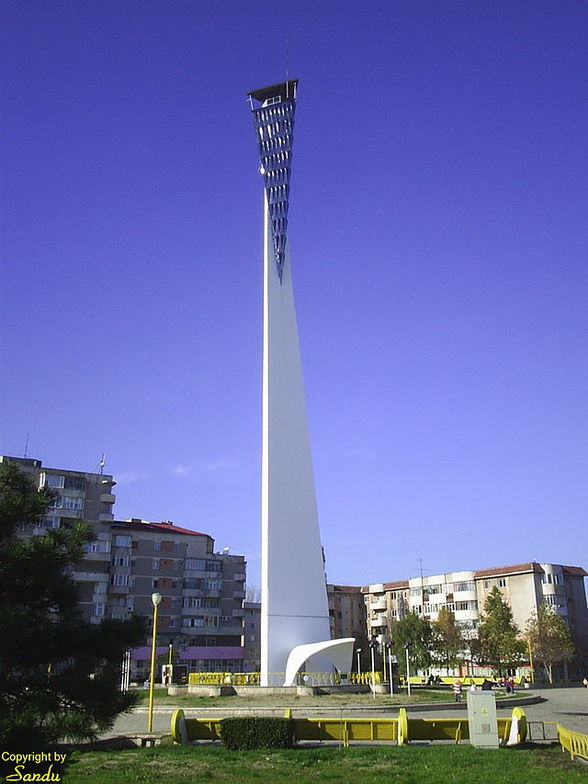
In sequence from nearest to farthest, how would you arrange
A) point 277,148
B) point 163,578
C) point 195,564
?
point 277,148
point 163,578
point 195,564

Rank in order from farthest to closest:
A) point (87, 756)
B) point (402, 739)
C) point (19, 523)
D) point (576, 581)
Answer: point (576, 581) < point (402, 739) < point (87, 756) < point (19, 523)

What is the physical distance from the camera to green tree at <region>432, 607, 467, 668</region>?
2189 inches

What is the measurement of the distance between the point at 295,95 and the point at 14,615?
117ft

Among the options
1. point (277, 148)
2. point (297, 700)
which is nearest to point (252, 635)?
point (297, 700)

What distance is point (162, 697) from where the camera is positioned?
96.9 feet

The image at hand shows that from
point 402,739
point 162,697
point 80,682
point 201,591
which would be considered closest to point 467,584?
point 201,591

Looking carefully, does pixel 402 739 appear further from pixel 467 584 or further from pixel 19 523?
pixel 467 584

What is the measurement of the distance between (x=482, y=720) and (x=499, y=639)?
40.0 m

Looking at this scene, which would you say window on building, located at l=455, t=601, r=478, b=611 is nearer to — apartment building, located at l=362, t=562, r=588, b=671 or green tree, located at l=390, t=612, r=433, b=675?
apartment building, located at l=362, t=562, r=588, b=671

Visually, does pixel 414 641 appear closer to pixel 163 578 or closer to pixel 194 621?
pixel 194 621

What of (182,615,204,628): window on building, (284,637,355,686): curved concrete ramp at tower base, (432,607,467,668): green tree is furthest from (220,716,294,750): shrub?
(182,615,204,628): window on building

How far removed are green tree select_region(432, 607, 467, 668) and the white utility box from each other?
42.0 metres

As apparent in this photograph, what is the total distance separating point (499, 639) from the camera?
5097 cm

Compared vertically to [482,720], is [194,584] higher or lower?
higher
